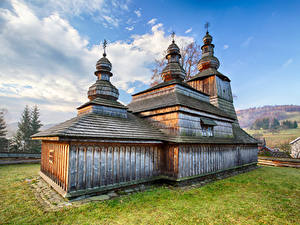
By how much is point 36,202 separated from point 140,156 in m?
5.11

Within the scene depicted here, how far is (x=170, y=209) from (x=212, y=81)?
49.5 feet

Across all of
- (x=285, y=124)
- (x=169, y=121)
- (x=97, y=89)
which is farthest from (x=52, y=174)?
(x=285, y=124)

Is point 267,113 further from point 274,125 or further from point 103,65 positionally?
point 103,65

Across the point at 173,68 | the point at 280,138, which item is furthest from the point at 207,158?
the point at 280,138

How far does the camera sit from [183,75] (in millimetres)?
15523

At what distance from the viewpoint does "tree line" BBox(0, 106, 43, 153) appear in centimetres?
2825

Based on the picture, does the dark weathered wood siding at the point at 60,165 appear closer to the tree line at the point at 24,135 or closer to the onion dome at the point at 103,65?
the onion dome at the point at 103,65

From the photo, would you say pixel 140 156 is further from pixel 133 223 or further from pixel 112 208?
pixel 133 223

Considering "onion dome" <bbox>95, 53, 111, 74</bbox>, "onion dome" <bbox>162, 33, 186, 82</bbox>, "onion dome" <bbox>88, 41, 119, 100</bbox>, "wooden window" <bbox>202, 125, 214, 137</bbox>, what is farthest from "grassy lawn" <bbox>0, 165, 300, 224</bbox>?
"onion dome" <bbox>162, 33, 186, 82</bbox>

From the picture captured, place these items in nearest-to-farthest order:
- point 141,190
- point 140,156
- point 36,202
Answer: point 36,202
point 141,190
point 140,156

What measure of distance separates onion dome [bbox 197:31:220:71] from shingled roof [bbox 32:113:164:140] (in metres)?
13.2

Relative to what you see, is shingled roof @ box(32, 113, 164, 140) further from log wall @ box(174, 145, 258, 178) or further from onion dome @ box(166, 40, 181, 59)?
onion dome @ box(166, 40, 181, 59)

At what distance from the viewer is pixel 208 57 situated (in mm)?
20422

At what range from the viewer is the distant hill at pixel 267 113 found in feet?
357
